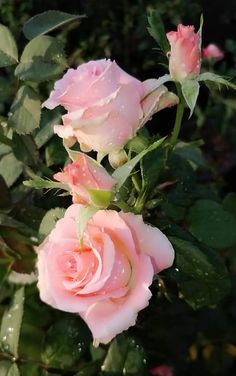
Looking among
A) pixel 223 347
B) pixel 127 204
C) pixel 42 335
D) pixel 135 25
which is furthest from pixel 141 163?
pixel 135 25

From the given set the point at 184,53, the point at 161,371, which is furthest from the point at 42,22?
the point at 161,371

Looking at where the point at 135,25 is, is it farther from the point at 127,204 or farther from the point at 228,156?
the point at 127,204

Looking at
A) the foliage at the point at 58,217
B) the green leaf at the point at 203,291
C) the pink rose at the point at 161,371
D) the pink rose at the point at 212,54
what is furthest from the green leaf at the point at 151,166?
the pink rose at the point at 212,54

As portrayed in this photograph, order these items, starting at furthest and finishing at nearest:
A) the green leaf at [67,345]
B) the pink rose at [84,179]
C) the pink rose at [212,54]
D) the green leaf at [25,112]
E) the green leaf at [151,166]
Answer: the pink rose at [212,54] < the green leaf at [67,345] < the green leaf at [25,112] < the green leaf at [151,166] < the pink rose at [84,179]

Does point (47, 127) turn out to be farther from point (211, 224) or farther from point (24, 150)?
point (211, 224)

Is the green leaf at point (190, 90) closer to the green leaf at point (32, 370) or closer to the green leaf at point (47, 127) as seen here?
the green leaf at point (47, 127)

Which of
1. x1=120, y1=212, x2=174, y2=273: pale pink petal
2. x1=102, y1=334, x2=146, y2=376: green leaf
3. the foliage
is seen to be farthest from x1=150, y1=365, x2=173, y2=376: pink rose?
x1=120, y1=212, x2=174, y2=273: pale pink petal
